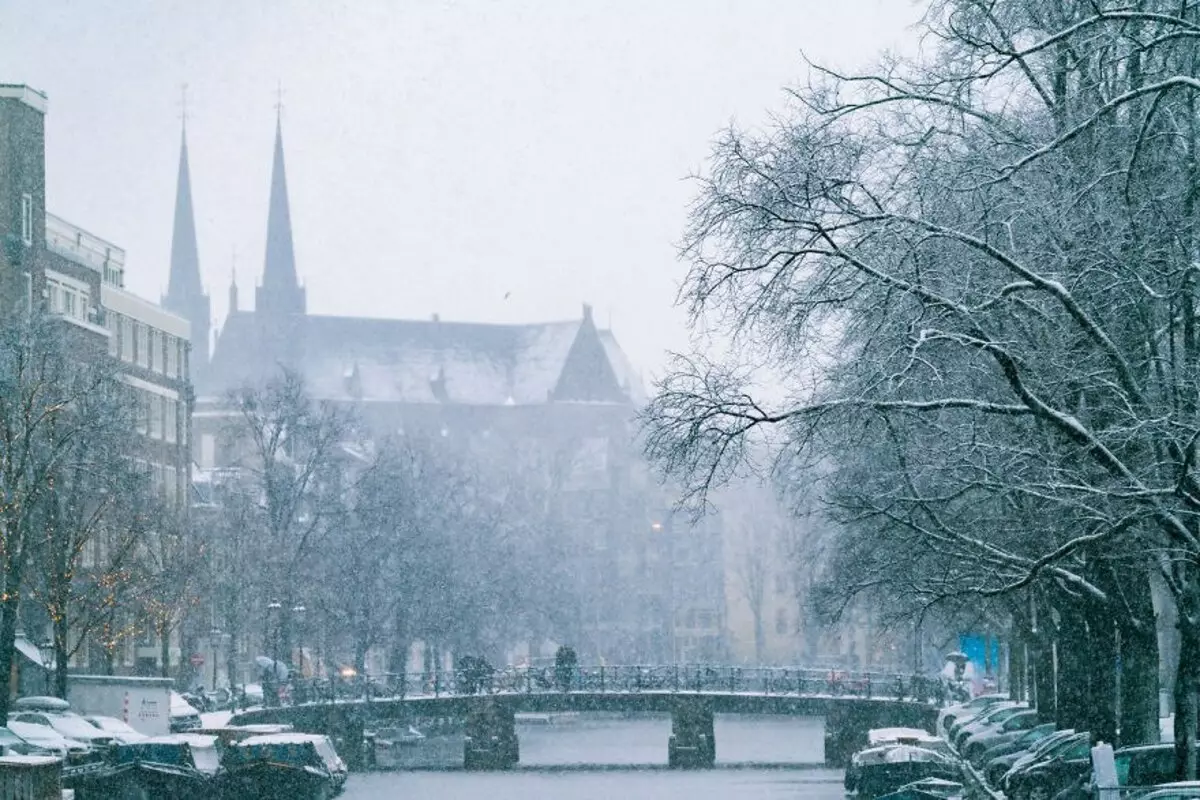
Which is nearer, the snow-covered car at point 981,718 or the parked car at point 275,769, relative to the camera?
the parked car at point 275,769

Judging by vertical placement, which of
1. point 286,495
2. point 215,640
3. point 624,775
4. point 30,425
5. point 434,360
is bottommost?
point 624,775

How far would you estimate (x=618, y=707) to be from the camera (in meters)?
77.2

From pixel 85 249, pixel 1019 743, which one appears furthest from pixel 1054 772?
pixel 85 249

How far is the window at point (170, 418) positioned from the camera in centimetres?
9181

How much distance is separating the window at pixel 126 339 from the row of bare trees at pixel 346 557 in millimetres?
4696

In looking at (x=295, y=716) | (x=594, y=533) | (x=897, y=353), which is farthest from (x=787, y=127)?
(x=594, y=533)

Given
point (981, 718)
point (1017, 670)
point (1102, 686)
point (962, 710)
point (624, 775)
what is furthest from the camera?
point (1017, 670)

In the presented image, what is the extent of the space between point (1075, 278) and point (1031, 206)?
1.12m

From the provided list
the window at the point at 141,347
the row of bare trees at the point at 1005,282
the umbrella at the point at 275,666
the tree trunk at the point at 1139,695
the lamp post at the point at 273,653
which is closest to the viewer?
the row of bare trees at the point at 1005,282

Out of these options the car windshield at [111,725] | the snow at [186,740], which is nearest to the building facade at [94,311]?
the car windshield at [111,725]

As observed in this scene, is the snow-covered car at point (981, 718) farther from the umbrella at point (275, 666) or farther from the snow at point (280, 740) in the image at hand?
the umbrella at point (275, 666)

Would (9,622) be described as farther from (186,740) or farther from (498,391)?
(498,391)

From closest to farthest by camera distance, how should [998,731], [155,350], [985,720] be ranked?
[998,731], [985,720], [155,350]

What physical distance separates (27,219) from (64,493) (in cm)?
1596
